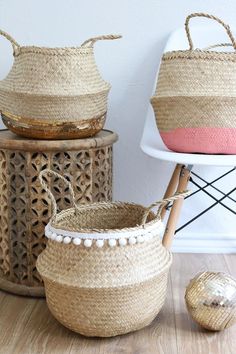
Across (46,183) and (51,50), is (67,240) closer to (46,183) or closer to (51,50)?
(46,183)

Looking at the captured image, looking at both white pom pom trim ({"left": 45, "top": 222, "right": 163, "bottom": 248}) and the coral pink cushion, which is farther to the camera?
the coral pink cushion

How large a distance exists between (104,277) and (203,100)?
1.56 feet

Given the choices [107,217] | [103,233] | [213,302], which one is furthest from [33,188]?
[213,302]

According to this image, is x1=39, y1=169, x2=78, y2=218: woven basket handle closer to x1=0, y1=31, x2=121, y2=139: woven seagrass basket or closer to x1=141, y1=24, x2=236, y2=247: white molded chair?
x1=0, y1=31, x2=121, y2=139: woven seagrass basket

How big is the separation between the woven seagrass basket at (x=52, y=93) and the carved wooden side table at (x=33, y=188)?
40 millimetres

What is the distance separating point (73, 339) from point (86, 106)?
59 centimetres

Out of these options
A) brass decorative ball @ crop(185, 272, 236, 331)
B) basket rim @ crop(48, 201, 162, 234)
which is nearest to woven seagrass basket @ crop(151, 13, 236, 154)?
basket rim @ crop(48, 201, 162, 234)

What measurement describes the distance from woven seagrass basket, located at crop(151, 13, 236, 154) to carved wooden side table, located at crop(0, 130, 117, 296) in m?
0.25

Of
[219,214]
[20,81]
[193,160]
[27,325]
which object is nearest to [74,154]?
[20,81]

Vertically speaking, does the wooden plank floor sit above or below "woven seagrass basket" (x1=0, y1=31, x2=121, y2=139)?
below

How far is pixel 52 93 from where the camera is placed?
149cm

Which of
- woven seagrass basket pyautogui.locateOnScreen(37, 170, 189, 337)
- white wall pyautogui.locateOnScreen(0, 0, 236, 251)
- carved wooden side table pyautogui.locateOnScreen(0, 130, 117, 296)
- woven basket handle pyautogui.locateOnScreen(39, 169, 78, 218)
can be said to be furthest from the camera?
white wall pyautogui.locateOnScreen(0, 0, 236, 251)

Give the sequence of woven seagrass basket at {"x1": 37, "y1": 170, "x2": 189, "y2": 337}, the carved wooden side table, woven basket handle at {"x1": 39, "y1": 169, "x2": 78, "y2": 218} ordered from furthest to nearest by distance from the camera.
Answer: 1. the carved wooden side table
2. woven basket handle at {"x1": 39, "y1": 169, "x2": 78, "y2": 218}
3. woven seagrass basket at {"x1": 37, "y1": 170, "x2": 189, "y2": 337}

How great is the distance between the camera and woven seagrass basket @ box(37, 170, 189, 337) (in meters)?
1.31
